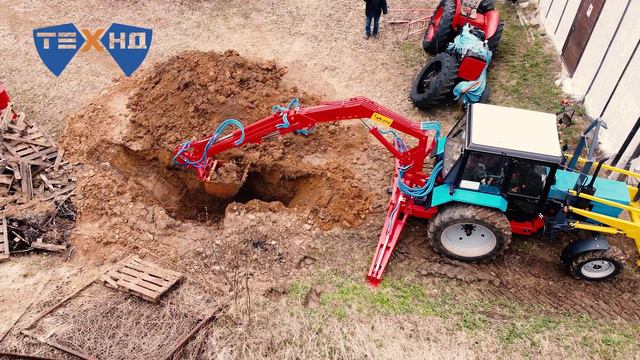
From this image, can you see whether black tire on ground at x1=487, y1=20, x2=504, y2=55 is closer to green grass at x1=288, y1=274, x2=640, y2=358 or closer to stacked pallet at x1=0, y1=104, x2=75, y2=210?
green grass at x1=288, y1=274, x2=640, y2=358

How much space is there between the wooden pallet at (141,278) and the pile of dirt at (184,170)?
69 cm

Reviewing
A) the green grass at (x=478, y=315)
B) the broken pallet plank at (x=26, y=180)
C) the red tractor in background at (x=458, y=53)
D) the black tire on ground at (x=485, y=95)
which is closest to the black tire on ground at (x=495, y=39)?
the red tractor in background at (x=458, y=53)

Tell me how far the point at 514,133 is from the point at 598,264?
2374 mm

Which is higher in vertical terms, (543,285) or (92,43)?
(92,43)

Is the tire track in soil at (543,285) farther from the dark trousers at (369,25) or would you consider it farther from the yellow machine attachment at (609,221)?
the dark trousers at (369,25)

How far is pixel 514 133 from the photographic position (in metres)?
6.49

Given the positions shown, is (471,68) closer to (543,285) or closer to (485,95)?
(485,95)

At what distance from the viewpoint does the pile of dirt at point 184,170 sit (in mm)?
7957

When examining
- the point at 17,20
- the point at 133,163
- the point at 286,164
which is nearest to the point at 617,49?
the point at 286,164

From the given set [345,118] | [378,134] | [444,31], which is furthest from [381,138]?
[444,31]

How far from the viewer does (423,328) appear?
6488mm

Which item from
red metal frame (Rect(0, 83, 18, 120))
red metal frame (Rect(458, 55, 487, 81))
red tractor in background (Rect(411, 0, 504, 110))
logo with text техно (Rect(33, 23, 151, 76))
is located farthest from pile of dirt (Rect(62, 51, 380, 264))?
red metal frame (Rect(458, 55, 487, 81))

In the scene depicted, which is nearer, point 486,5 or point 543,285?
point 543,285

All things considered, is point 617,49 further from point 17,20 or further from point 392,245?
point 17,20
